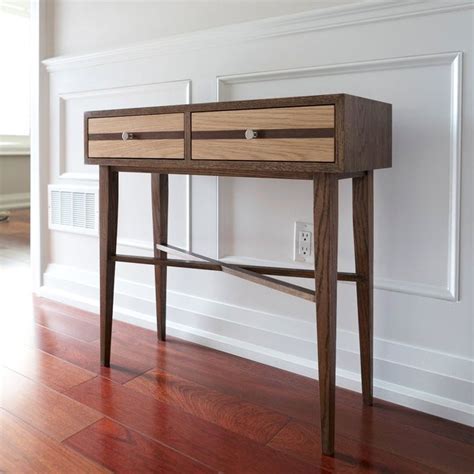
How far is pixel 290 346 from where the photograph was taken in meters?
1.64

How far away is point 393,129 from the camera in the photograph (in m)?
1.42

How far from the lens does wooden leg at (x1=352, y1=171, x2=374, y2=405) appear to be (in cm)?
136

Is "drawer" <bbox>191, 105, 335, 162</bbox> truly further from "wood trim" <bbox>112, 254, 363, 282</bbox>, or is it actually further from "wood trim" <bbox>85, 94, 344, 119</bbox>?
"wood trim" <bbox>112, 254, 363, 282</bbox>

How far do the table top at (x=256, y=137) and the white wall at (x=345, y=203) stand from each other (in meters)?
0.16

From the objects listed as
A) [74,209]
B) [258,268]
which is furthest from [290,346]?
[74,209]

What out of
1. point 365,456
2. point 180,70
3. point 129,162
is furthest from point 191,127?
point 365,456

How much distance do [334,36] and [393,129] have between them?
0.31 metres

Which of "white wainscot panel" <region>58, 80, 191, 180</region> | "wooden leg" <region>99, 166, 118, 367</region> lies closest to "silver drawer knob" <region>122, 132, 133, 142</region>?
"wooden leg" <region>99, 166, 118, 367</region>

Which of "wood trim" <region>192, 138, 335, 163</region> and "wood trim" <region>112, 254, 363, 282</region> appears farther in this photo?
"wood trim" <region>112, 254, 363, 282</region>

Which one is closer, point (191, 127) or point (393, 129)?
point (191, 127)

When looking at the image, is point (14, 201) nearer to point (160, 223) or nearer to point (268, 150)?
point (160, 223)

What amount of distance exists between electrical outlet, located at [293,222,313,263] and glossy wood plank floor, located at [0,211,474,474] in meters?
0.35

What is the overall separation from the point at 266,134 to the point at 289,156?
0.08 metres

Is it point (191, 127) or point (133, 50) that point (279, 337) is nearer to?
point (191, 127)
